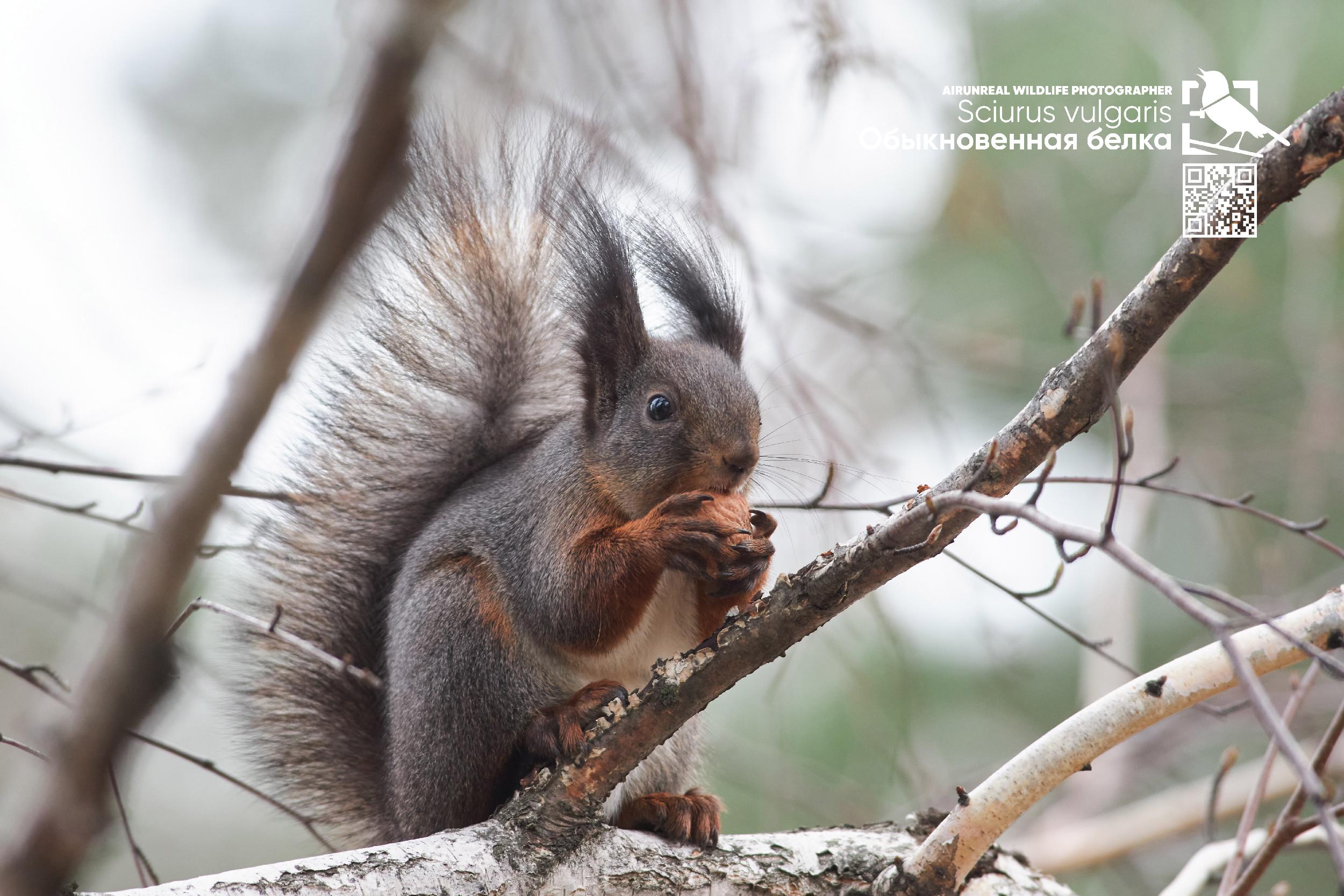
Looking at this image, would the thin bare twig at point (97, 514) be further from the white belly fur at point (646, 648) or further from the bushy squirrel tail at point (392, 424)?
the white belly fur at point (646, 648)

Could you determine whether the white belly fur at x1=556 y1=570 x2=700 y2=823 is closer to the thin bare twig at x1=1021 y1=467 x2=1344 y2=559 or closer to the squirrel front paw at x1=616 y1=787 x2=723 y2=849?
the squirrel front paw at x1=616 y1=787 x2=723 y2=849

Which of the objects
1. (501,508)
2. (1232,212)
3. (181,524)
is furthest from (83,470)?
(1232,212)

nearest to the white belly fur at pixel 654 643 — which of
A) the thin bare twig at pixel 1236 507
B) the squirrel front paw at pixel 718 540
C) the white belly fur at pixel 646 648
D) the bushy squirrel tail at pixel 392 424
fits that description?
the white belly fur at pixel 646 648

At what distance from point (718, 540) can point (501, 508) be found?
70 cm

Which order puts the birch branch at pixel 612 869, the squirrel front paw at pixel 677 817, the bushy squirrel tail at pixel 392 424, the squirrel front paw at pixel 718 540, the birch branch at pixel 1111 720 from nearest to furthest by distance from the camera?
the birch branch at pixel 1111 720
the birch branch at pixel 612 869
the squirrel front paw at pixel 718 540
the squirrel front paw at pixel 677 817
the bushy squirrel tail at pixel 392 424

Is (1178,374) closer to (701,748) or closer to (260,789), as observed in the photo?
(701,748)

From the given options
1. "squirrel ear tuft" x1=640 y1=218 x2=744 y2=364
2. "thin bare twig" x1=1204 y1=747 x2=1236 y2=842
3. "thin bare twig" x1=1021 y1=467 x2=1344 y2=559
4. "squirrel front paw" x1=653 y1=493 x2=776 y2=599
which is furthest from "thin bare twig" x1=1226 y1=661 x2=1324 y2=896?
"squirrel ear tuft" x1=640 y1=218 x2=744 y2=364

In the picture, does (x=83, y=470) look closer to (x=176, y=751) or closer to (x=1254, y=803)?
(x=176, y=751)

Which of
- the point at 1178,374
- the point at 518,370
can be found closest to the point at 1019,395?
the point at 1178,374

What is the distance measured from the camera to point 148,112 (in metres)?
6.04

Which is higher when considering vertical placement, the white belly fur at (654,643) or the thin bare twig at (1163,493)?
the thin bare twig at (1163,493)

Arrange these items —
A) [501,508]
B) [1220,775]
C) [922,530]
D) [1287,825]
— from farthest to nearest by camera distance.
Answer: [501,508], [1220,775], [922,530], [1287,825]

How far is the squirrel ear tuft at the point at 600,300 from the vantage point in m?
2.39

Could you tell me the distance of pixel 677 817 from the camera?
2.18 metres
